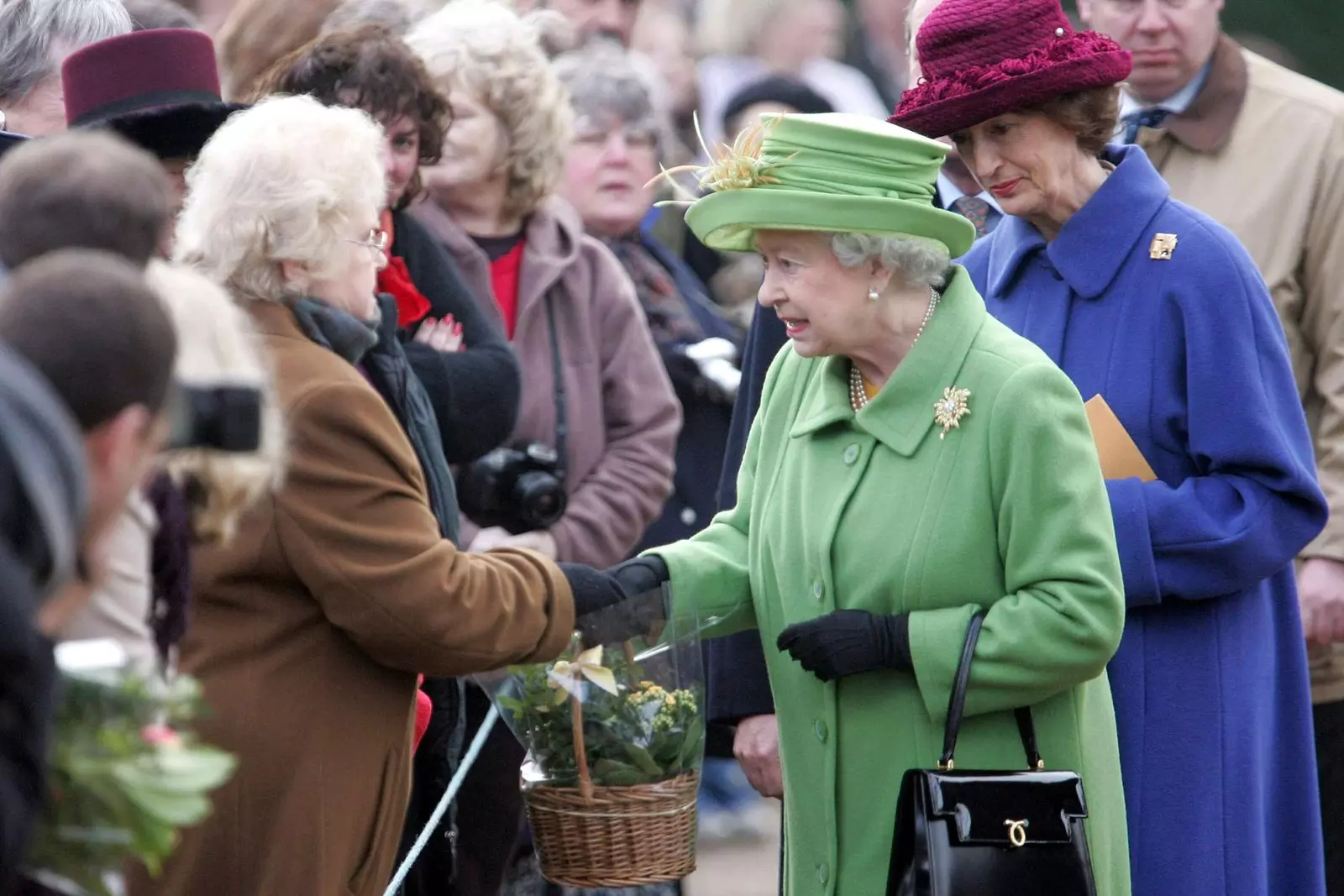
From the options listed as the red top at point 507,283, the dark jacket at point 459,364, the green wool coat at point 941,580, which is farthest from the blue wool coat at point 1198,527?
the red top at point 507,283

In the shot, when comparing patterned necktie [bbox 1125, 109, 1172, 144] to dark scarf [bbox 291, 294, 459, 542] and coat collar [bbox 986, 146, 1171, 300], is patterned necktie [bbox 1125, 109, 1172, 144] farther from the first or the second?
dark scarf [bbox 291, 294, 459, 542]

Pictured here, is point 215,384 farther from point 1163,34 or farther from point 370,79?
point 1163,34

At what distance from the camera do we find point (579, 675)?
3.35m

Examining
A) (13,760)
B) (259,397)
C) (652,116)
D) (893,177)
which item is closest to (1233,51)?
(652,116)

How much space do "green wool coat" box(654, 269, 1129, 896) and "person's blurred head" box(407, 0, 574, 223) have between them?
1675 mm

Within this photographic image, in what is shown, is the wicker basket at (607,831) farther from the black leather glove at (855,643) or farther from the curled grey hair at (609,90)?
the curled grey hair at (609,90)

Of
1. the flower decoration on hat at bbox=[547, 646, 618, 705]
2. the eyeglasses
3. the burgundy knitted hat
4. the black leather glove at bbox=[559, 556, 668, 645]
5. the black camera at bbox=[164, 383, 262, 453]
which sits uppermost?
the black camera at bbox=[164, 383, 262, 453]

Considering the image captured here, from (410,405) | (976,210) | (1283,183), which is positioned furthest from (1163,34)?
(410,405)

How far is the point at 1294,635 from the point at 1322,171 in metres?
1.60

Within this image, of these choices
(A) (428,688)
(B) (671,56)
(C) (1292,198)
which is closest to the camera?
(A) (428,688)

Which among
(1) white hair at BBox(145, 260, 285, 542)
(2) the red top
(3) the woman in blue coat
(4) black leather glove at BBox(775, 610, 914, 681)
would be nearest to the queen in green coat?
(4) black leather glove at BBox(775, 610, 914, 681)

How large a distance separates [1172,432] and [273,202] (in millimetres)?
1702

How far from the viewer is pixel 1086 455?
125 inches

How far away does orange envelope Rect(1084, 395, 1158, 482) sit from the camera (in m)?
3.56
